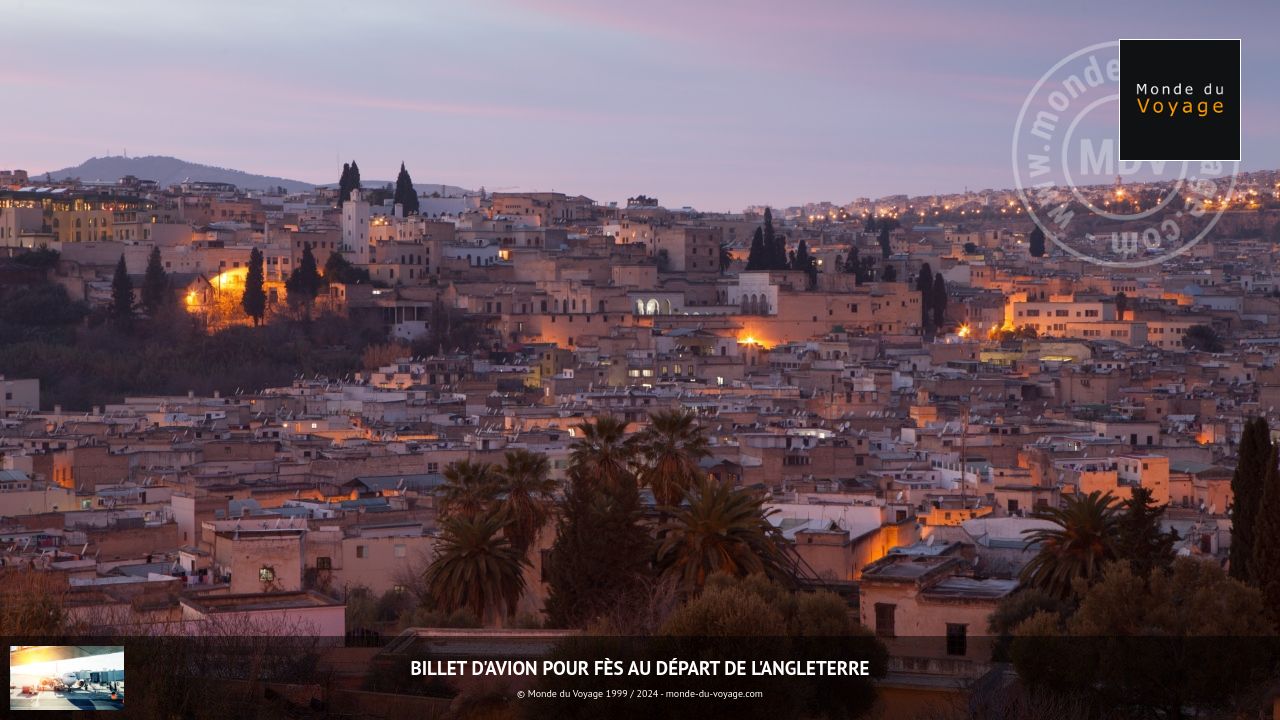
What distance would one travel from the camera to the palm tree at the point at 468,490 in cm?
1791

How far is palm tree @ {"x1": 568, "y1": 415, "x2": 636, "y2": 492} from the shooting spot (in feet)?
57.2

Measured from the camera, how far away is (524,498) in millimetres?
17719

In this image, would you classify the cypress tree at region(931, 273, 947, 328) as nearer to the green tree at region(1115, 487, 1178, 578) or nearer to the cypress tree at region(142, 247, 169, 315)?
the cypress tree at region(142, 247, 169, 315)

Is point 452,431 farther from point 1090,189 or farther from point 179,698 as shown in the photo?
point 1090,189

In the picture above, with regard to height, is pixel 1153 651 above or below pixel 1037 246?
below

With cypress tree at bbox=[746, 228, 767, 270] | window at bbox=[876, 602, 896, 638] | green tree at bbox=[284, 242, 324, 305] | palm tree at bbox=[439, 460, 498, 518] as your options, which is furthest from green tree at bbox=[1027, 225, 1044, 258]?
window at bbox=[876, 602, 896, 638]

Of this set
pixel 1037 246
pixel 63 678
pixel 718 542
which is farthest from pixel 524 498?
pixel 1037 246

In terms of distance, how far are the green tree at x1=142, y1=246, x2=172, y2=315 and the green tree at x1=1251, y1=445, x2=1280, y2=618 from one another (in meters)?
38.1

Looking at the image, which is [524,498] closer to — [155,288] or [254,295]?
[254,295]

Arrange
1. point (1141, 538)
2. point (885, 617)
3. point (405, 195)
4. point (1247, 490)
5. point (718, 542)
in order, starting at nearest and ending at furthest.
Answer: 1. point (1247, 490)
2. point (885, 617)
3. point (1141, 538)
4. point (718, 542)
5. point (405, 195)

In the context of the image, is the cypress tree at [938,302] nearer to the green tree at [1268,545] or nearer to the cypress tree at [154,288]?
the cypress tree at [154,288]

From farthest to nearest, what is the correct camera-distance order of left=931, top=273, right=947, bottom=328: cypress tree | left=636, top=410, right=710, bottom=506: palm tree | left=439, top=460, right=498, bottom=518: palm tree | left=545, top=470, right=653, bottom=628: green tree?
left=931, top=273, right=947, bottom=328: cypress tree
left=439, top=460, right=498, bottom=518: palm tree
left=636, top=410, right=710, bottom=506: palm tree
left=545, top=470, right=653, bottom=628: green tree

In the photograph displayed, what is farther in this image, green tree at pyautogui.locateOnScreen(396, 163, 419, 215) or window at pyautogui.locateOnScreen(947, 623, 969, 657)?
green tree at pyautogui.locateOnScreen(396, 163, 419, 215)

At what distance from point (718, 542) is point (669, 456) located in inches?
108
